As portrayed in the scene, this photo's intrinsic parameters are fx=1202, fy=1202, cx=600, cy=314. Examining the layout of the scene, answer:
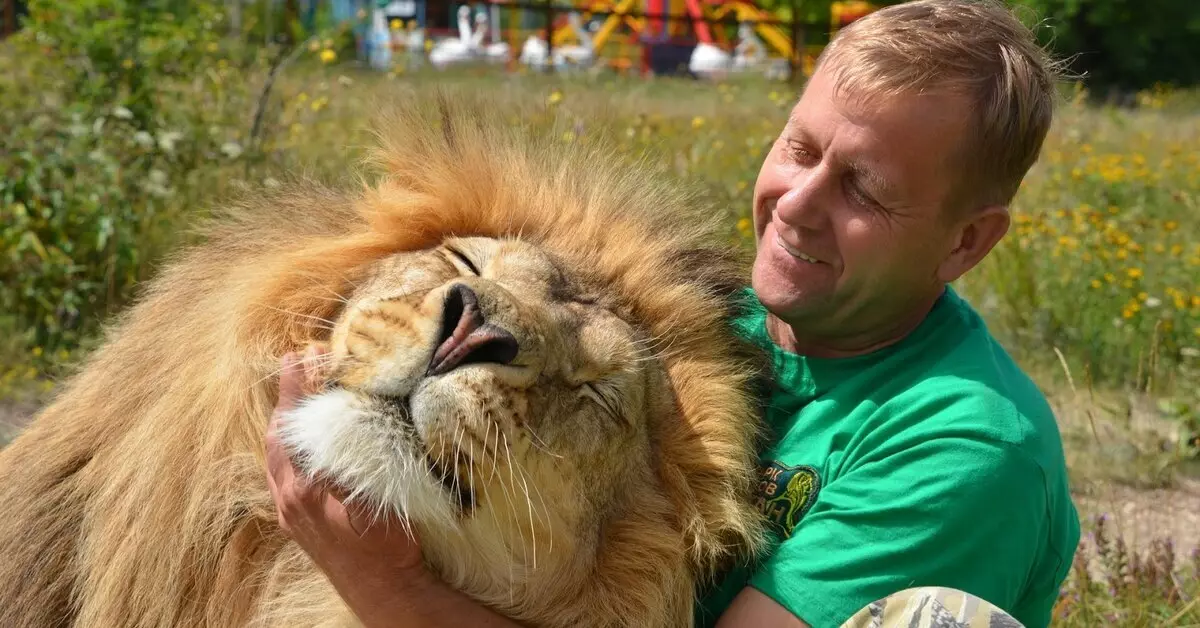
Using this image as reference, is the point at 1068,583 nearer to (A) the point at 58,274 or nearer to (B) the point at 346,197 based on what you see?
(B) the point at 346,197

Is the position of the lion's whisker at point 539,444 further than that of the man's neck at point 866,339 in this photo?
No

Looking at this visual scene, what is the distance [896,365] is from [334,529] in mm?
999

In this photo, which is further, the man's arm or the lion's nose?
the man's arm

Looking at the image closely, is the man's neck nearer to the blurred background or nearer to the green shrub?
the blurred background

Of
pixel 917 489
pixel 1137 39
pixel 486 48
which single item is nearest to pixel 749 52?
pixel 486 48

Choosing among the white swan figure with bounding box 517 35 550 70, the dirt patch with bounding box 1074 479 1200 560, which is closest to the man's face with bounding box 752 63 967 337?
the dirt patch with bounding box 1074 479 1200 560

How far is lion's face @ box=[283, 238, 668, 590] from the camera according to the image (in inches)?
70.1

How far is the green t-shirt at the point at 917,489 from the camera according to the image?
6.10 ft

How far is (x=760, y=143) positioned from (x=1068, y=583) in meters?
3.55

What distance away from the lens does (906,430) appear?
195 centimetres

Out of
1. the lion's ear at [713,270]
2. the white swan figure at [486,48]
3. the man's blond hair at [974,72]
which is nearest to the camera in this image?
the man's blond hair at [974,72]

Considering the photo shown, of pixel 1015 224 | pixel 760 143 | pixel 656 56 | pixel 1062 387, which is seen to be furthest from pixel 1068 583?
pixel 656 56

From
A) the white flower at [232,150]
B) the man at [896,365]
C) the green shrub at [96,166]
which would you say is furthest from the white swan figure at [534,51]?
the man at [896,365]

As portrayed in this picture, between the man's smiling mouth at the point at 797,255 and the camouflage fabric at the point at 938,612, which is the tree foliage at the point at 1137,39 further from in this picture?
the camouflage fabric at the point at 938,612
